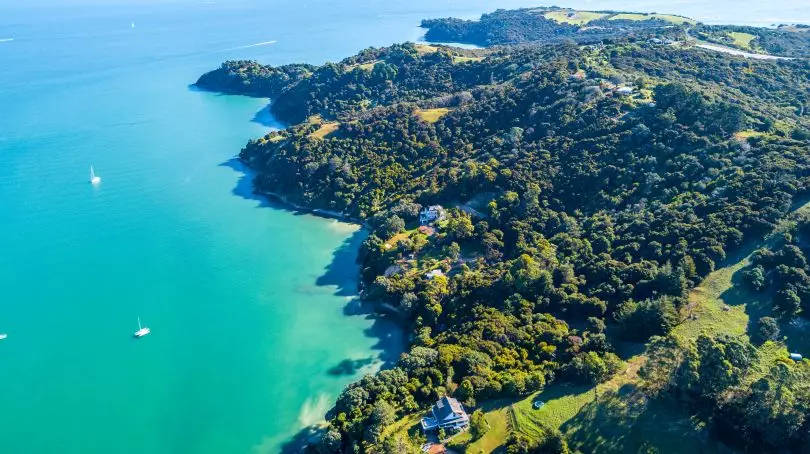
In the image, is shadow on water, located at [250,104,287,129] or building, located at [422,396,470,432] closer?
building, located at [422,396,470,432]

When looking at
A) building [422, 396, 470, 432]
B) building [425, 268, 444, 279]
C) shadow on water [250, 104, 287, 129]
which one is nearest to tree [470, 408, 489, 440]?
building [422, 396, 470, 432]

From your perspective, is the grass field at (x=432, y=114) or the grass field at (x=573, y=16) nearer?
the grass field at (x=432, y=114)

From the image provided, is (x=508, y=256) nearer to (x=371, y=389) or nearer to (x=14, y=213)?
(x=371, y=389)

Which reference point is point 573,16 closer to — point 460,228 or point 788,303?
point 460,228

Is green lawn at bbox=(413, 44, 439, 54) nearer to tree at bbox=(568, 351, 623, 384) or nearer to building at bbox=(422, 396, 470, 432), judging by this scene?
tree at bbox=(568, 351, 623, 384)

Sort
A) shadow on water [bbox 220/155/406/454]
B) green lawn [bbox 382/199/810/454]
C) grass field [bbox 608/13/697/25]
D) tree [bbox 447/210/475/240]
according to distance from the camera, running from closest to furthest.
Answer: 1. green lawn [bbox 382/199/810/454]
2. shadow on water [bbox 220/155/406/454]
3. tree [bbox 447/210/475/240]
4. grass field [bbox 608/13/697/25]

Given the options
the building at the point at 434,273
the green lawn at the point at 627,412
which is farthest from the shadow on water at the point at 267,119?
the green lawn at the point at 627,412

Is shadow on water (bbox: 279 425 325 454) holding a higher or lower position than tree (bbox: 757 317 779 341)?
lower

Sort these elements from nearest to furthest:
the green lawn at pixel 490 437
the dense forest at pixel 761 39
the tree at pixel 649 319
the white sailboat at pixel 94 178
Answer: the green lawn at pixel 490 437 → the tree at pixel 649 319 → the white sailboat at pixel 94 178 → the dense forest at pixel 761 39

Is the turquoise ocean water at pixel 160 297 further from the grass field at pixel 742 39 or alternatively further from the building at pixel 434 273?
the grass field at pixel 742 39
